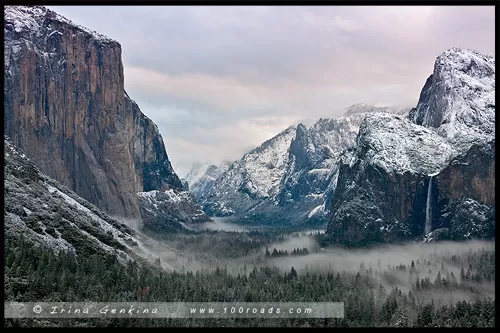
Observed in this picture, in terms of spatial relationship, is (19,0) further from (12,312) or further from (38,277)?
(38,277)

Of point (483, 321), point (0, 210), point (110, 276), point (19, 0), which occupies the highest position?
point (19, 0)

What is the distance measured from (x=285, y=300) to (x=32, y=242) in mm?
62823

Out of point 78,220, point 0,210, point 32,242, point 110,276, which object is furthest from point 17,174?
point 0,210

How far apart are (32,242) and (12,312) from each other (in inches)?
2203

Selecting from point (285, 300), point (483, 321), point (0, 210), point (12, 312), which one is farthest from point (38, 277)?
point (483, 321)

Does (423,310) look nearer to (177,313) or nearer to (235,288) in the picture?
(235,288)

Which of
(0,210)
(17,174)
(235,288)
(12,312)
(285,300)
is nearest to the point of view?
(0,210)

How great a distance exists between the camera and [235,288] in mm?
170875

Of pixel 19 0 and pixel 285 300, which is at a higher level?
pixel 19 0

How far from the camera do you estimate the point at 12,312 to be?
97.5 metres

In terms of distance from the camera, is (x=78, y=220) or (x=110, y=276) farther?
(x=78, y=220)

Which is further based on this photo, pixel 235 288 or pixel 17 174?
pixel 17 174

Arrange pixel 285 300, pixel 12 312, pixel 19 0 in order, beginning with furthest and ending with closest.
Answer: pixel 285 300 < pixel 12 312 < pixel 19 0

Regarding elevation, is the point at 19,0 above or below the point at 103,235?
above
